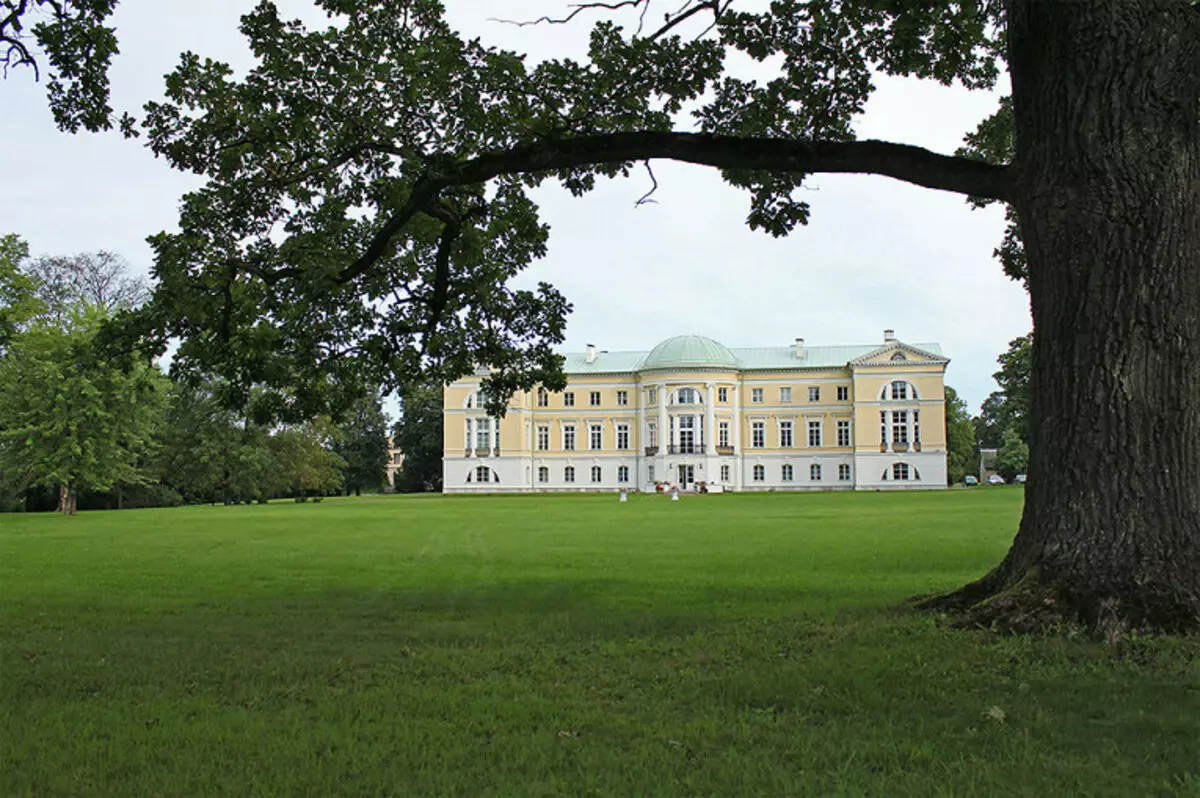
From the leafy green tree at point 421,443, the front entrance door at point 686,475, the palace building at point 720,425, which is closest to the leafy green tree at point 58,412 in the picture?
the palace building at point 720,425

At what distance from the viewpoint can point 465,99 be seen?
9242mm

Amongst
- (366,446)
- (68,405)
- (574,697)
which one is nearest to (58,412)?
(68,405)

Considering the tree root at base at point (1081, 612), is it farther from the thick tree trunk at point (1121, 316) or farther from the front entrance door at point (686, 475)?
the front entrance door at point (686, 475)

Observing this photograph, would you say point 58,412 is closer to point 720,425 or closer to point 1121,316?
point 1121,316

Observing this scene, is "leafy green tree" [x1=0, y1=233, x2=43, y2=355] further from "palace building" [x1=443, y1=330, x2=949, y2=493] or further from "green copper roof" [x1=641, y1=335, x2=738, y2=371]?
"green copper roof" [x1=641, y1=335, x2=738, y2=371]

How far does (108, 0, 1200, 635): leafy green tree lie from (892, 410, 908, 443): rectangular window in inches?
2770

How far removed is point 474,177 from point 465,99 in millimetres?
1093

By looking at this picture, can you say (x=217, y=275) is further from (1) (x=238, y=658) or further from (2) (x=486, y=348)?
(1) (x=238, y=658)

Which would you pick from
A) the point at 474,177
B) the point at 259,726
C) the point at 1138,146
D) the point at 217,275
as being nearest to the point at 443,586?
the point at 217,275

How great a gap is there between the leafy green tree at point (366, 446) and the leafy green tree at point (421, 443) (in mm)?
1601

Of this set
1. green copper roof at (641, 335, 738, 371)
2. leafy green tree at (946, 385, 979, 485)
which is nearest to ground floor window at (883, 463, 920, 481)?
green copper roof at (641, 335, 738, 371)

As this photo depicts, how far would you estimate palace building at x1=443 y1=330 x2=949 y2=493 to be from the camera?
260 feet

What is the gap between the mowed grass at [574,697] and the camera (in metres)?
3.96

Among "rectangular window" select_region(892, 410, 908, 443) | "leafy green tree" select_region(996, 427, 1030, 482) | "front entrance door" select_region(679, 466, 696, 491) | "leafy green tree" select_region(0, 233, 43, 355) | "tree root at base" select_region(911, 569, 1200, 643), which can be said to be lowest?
"tree root at base" select_region(911, 569, 1200, 643)
